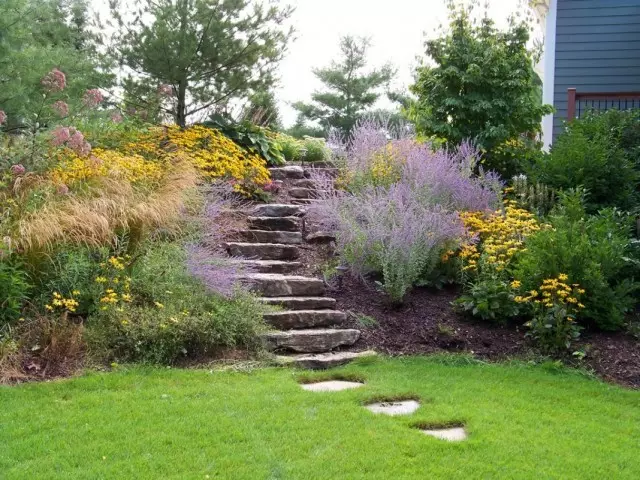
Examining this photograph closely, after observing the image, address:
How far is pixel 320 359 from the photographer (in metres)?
5.23

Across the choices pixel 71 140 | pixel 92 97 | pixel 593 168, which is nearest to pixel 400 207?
pixel 593 168

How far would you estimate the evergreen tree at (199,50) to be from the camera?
9250 mm

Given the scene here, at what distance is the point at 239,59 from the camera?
388 inches

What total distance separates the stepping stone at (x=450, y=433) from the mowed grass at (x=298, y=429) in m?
0.07

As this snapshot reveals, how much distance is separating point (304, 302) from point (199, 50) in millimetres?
5084

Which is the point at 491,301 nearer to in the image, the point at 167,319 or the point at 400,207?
the point at 400,207

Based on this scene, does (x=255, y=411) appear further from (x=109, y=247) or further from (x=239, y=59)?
(x=239, y=59)

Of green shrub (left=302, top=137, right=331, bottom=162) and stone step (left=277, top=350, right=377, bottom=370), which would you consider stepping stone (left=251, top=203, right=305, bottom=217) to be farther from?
green shrub (left=302, top=137, right=331, bottom=162)

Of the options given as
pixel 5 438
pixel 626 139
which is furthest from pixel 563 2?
pixel 5 438

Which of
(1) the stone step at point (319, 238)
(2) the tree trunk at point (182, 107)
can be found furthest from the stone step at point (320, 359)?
(2) the tree trunk at point (182, 107)

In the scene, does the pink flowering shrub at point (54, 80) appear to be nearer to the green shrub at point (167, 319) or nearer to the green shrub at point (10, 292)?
the green shrub at point (167, 319)

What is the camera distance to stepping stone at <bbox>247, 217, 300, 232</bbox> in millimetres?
7664

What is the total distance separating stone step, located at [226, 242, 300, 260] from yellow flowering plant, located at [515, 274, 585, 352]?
8.58ft

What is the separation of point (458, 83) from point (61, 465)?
8119mm
